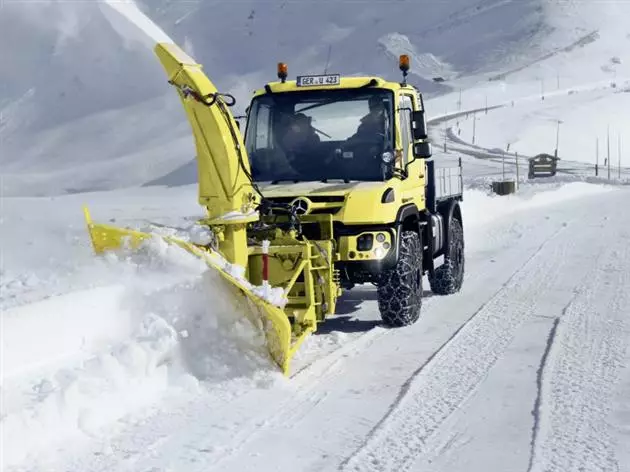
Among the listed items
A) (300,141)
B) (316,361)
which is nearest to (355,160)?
(300,141)

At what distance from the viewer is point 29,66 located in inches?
2356

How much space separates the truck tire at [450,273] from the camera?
1053cm

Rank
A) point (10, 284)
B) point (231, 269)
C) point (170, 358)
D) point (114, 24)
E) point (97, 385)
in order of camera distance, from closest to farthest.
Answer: point (97, 385) < point (170, 358) < point (231, 269) < point (10, 284) < point (114, 24)

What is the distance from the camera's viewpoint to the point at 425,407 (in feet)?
19.1

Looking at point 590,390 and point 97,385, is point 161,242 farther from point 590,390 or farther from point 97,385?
point 590,390

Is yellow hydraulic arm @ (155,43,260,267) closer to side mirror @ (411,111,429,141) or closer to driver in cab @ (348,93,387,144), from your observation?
driver in cab @ (348,93,387,144)

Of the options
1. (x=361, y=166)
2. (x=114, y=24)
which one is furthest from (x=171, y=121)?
(x=361, y=166)

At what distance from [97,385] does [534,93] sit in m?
76.2

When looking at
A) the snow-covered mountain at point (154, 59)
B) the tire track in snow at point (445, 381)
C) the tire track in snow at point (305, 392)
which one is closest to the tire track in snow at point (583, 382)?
the tire track in snow at point (445, 381)

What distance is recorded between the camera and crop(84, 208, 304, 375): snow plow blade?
20.6ft

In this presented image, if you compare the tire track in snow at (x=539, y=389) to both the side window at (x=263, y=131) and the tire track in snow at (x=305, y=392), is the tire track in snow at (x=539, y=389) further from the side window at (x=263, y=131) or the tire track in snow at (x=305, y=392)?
the side window at (x=263, y=131)

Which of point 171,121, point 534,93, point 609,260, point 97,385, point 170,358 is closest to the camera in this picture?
point 97,385

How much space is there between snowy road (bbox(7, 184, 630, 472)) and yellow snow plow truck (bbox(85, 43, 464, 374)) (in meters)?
0.51

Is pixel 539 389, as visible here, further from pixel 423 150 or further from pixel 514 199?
pixel 514 199
